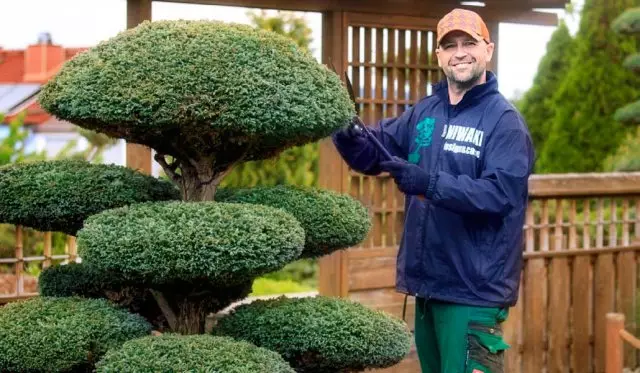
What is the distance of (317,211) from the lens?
3.25 metres

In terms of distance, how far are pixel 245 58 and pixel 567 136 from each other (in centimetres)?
760

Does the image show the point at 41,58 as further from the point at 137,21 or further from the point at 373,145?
the point at 373,145

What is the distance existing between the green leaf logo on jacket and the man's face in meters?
0.17

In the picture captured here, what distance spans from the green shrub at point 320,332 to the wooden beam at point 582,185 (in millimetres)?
2454

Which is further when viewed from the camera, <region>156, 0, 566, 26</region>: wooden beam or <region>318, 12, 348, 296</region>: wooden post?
<region>318, 12, 348, 296</region>: wooden post

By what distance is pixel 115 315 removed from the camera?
314 cm

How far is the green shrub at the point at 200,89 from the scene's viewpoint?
2.93 metres

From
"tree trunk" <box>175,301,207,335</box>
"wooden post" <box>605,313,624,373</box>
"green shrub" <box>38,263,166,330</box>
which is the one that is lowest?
"wooden post" <box>605,313,624,373</box>

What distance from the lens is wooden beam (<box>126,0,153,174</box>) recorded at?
4.68m

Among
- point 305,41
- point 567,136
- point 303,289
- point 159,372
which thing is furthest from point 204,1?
point 567,136

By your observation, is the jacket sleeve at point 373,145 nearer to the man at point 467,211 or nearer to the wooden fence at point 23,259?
the man at point 467,211

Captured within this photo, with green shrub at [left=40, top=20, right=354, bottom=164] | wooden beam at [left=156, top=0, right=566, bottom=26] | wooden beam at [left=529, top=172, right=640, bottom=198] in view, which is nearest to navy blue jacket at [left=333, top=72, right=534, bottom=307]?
green shrub at [left=40, top=20, right=354, bottom=164]

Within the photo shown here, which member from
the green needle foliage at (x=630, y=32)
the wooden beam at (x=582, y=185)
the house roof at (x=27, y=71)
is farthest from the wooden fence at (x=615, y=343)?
the house roof at (x=27, y=71)

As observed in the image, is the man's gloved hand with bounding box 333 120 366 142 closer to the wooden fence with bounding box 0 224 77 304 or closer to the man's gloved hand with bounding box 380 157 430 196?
the man's gloved hand with bounding box 380 157 430 196
